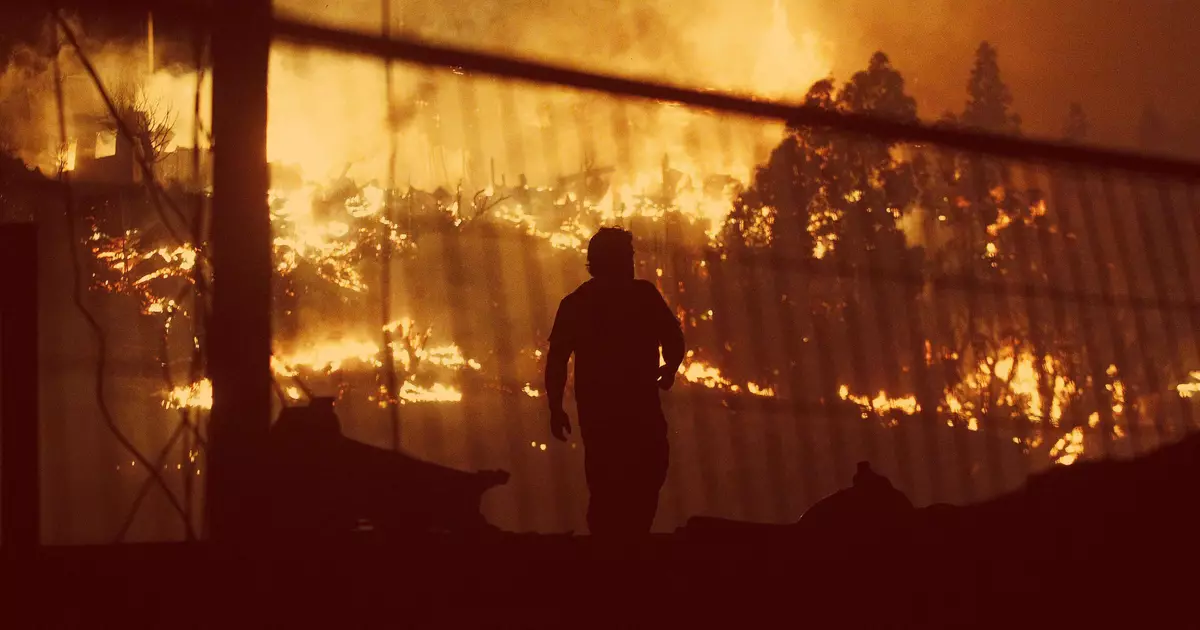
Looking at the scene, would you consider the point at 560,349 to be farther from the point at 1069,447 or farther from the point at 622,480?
the point at 1069,447

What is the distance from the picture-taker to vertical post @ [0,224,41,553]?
4336 millimetres

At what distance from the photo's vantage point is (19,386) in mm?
4406

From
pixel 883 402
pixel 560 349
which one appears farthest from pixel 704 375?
pixel 560 349

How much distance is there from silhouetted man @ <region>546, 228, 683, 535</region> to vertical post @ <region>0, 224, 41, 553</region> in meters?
2.14

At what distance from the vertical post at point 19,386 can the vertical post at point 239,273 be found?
29.5 inches

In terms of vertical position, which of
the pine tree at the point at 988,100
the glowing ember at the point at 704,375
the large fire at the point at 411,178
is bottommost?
the glowing ember at the point at 704,375

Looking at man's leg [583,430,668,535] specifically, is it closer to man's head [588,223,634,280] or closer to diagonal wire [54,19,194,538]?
man's head [588,223,634,280]

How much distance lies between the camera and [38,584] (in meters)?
3.66

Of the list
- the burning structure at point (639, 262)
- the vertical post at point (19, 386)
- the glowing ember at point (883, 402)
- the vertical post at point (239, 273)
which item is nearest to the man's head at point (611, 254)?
the vertical post at point (239, 273)

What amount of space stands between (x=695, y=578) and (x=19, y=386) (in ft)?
9.35

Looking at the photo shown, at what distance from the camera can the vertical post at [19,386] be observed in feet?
14.2

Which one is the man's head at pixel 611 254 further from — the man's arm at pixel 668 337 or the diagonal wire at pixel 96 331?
the diagonal wire at pixel 96 331

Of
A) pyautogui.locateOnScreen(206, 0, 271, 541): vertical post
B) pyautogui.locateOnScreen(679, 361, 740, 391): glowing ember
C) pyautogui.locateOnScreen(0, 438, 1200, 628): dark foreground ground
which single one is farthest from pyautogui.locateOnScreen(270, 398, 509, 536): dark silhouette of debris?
pyautogui.locateOnScreen(679, 361, 740, 391): glowing ember

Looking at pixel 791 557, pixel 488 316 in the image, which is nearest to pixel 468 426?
pixel 488 316
